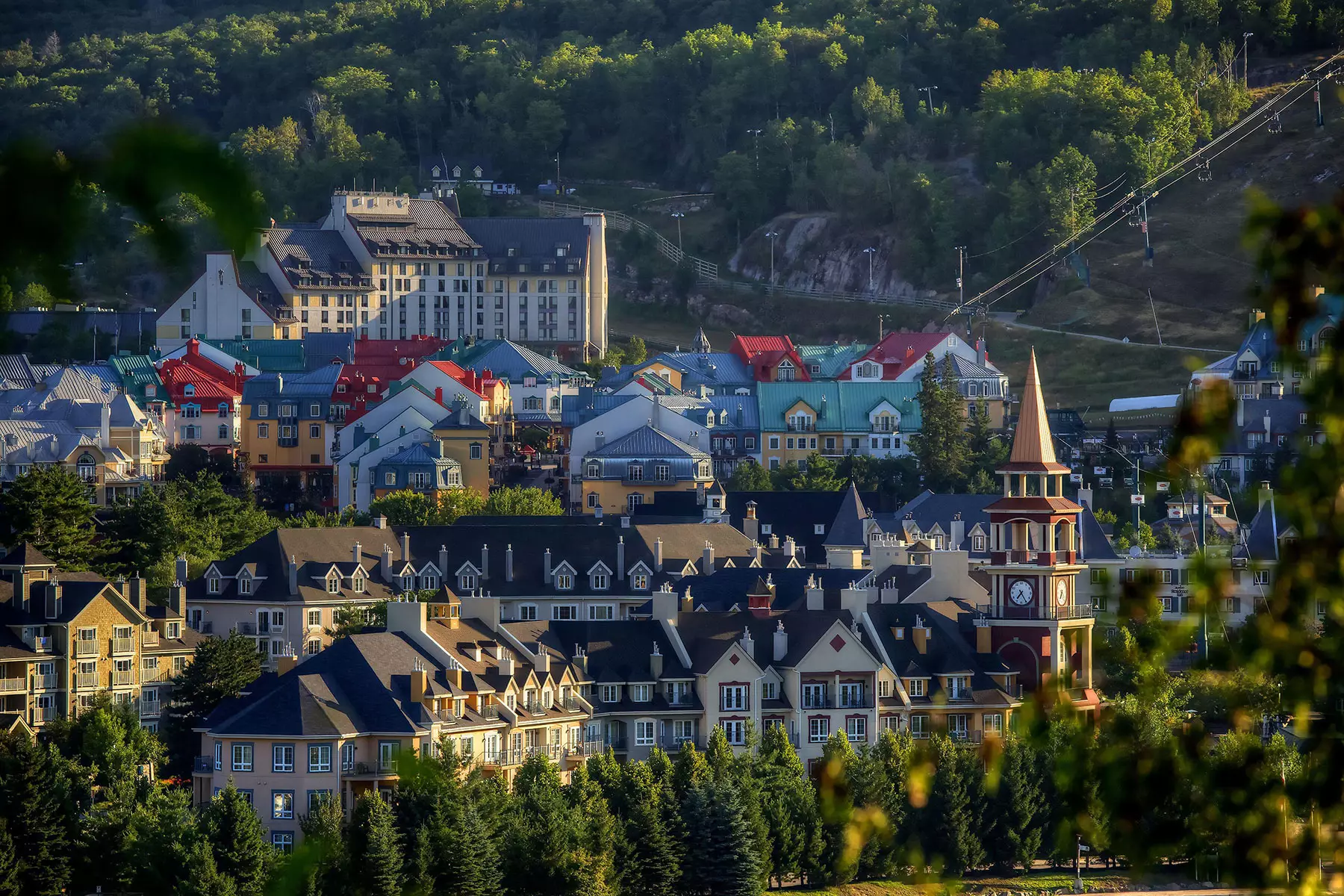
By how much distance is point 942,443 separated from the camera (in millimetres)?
120062

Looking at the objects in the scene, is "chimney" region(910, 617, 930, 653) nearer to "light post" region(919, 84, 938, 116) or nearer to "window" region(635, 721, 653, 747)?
"window" region(635, 721, 653, 747)

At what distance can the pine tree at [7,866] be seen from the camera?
5856 cm

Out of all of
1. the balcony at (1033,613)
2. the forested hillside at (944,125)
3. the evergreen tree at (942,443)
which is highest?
the forested hillside at (944,125)

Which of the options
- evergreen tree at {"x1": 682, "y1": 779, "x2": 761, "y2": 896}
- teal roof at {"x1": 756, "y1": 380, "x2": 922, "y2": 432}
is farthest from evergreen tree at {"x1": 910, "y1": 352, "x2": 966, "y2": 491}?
evergreen tree at {"x1": 682, "y1": 779, "x2": 761, "y2": 896}

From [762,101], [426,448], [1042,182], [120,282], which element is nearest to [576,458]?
[426,448]

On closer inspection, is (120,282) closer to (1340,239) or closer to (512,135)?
(512,135)

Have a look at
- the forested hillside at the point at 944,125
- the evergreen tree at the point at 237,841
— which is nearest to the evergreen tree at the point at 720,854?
the evergreen tree at the point at 237,841

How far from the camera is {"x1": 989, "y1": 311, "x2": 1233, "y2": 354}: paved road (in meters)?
135

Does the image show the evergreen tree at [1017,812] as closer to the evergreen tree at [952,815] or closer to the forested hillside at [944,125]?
the evergreen tree at [952,815]

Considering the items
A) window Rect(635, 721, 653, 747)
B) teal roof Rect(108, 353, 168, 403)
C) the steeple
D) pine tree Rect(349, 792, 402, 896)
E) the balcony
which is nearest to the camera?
pine tree Rect(349, 792, 402, 896)

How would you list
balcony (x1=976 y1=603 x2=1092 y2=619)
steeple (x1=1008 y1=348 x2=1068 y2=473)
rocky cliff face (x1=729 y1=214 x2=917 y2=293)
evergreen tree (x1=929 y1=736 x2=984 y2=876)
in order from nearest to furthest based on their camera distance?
evergreen tree (x1=929 y1=736 x2=984 y2=876), balcony (x1=976 y1=603 x2=1092 y2=619), steeple (x1=1008 y1=348 x2=1068 y2=473), rocky cliff face (x1=729 y1=214 x2=917 y2=293)

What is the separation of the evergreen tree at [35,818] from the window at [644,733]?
1731cm

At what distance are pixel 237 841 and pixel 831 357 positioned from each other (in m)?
89.9

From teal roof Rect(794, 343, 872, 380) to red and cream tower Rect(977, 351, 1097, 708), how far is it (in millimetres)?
53099
